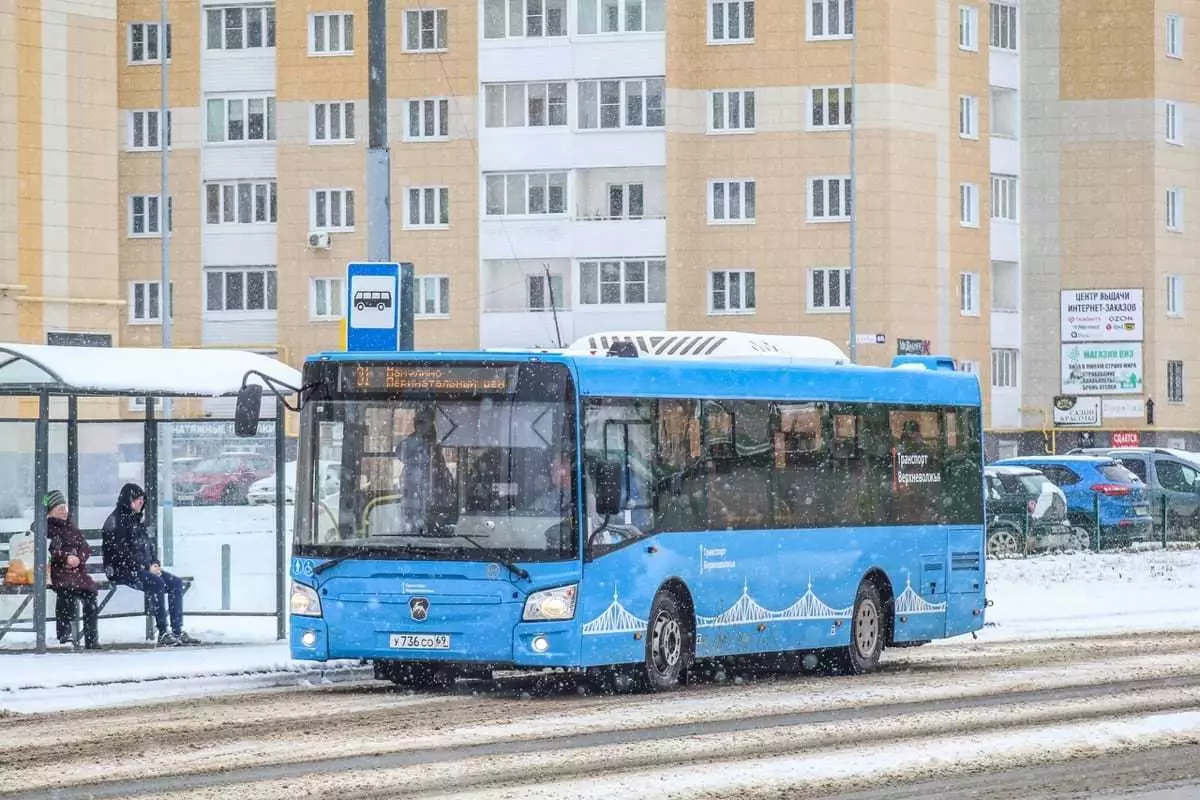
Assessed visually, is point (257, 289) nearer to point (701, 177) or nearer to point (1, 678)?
point (701, 177)

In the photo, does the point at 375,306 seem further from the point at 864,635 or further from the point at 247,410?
the point at 864,635

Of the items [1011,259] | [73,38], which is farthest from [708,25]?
[73,38]

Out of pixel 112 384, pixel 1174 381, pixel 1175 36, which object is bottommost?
pixel 112 384

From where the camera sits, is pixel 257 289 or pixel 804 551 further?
pixel 257 289

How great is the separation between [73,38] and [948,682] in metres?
33.6

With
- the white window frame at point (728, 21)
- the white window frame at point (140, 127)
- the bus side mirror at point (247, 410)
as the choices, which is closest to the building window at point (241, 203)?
the white window frame at point (140, 127)

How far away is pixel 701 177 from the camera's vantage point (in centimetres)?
7119

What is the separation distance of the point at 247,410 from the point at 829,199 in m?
53.5

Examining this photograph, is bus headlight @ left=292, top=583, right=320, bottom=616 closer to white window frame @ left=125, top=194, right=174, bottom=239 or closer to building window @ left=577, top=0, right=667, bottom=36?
building window @ left=577, top=0, right=667, bottom=36

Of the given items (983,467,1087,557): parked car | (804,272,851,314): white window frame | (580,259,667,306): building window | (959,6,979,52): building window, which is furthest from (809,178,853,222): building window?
(983,467,1087,557): parked car

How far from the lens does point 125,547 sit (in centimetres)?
2128

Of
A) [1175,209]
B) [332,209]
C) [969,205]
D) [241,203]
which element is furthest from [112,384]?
[1175,209]

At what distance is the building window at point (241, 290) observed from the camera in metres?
73.6

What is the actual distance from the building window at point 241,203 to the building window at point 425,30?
586cm
